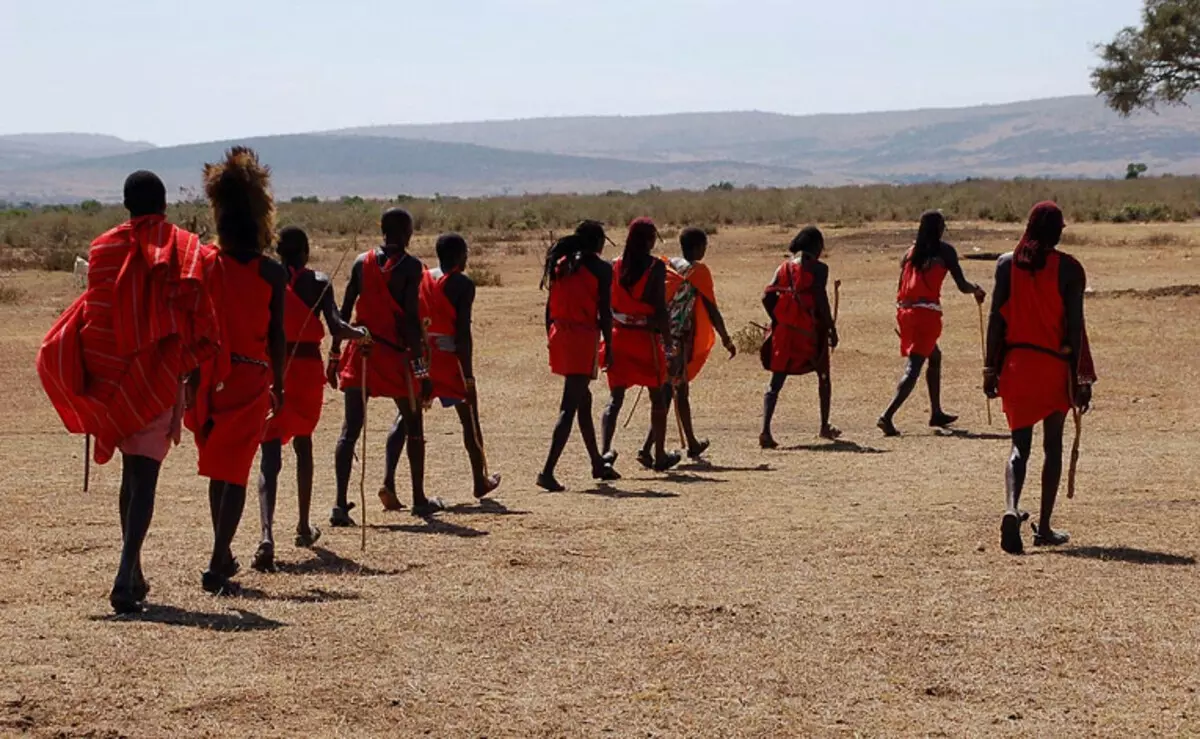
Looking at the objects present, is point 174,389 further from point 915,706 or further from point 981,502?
point 981,502

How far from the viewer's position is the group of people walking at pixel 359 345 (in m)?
7.43

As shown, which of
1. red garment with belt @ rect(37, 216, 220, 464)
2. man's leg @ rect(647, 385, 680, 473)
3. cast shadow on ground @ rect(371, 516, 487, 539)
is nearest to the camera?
red garment with belt @ rect(37, 216, 220, 464)

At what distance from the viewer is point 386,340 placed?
1055cm

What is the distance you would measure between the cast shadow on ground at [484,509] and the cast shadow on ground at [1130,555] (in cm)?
325

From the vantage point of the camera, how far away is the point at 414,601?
796 cm

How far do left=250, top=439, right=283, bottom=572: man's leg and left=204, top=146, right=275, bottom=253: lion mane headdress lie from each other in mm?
1237

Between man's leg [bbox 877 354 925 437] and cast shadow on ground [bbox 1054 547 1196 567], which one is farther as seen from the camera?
man's leg [bbox 877 354 925 437]

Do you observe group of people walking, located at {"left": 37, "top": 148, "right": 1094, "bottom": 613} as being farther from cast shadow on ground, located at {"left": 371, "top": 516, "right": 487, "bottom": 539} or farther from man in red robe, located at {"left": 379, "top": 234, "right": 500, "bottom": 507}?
cast shadow on ground, located at {"left": 371, "top": 516, "right": 487, "bottom": 539}

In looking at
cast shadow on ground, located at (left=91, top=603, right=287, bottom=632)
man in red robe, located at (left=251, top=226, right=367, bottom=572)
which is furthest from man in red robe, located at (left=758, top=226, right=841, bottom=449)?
cast shadow on ground, located at (left=91, top=603, right=287, bottom=632)

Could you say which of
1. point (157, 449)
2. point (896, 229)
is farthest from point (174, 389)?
point (896, 229)

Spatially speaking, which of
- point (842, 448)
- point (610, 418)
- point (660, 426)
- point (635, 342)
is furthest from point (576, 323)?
point (842, 448)

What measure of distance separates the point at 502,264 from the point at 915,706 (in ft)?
109

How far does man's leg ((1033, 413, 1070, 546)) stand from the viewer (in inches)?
376

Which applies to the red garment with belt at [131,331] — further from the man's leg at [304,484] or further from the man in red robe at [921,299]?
the man in red robe at [921,299]
